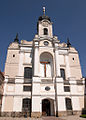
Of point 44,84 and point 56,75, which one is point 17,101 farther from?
point 56,75

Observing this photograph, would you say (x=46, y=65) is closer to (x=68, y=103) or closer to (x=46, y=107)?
(x=46, y=107)

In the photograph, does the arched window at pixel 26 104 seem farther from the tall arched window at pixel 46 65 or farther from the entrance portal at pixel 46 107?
the tall arched window at pixel 46 65

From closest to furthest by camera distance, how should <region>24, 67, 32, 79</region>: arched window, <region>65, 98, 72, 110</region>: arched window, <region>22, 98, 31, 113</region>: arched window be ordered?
<region>22, 98, 31, 113</region>: arched window → <region>65, 98, 72, 110</region>: arched window → <region>24, 67, 32, 79</region>: arched window

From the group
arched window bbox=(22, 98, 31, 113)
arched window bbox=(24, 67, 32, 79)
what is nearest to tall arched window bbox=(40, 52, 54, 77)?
arched window bbox=(24, 67, 32, 79)

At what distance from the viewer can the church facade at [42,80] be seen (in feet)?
66.2

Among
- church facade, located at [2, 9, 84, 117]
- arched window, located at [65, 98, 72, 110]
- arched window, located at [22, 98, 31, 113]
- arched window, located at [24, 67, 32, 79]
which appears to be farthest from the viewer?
arched window, located at [24, 67, 32, 79]

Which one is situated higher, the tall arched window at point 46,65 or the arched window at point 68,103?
the tall arched window at point 46,65

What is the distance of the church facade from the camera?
66.2 feet

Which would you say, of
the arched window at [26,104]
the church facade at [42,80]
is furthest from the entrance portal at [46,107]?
the arched window at [26,104]

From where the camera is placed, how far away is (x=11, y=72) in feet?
78.1

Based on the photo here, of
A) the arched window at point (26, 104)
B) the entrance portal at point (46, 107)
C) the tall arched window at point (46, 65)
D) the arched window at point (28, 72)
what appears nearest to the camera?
the arched window at point (26, 104)

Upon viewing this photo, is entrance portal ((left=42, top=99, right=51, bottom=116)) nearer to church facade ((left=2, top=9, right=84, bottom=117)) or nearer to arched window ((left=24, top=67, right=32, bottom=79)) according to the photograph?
church facade ((left=2, top=9, right=84, bottom=117))

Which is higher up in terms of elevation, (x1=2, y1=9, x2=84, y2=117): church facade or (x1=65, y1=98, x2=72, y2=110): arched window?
(x1=2, y1=9, x2=84, y2=117): church facade

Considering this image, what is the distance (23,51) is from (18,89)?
9279 millimetres
